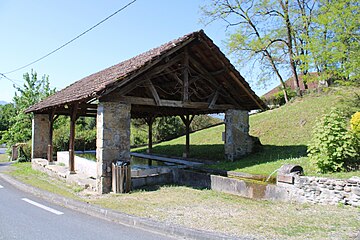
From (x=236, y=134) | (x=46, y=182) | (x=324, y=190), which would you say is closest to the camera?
(x=324, y=190)

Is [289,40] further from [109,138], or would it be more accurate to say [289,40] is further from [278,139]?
[109,138]

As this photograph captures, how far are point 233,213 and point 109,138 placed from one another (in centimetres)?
396

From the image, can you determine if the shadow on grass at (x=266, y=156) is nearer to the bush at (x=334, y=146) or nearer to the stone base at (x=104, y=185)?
the bush at (x=334, y=146)

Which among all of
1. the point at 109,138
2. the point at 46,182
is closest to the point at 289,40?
the point at 109,138

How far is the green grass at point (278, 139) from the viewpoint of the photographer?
972 centimetres

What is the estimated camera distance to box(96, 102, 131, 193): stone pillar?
303 inches

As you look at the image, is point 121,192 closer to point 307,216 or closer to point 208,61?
point 307,216

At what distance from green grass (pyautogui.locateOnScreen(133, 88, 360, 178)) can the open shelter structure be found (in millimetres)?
1367

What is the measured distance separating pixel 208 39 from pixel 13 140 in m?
14.8

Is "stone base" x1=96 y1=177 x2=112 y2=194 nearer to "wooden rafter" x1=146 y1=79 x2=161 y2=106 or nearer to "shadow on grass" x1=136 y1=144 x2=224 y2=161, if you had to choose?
"wooden rafter" x1=146 y1=79 x2=161 y2=106

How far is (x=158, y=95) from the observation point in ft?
33.7

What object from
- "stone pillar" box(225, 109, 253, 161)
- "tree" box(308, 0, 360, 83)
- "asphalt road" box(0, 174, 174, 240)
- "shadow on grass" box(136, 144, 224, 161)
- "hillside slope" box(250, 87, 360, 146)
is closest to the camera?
"asphalt road" box(0, 174, 174, 240)

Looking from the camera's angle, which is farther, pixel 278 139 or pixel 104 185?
pixel 278 139

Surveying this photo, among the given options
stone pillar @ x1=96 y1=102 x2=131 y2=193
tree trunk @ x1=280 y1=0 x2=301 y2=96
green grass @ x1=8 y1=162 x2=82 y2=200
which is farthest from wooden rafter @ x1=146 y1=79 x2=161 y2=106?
tree trunk @ x1=280 y1=0 x2=301 y2=96
